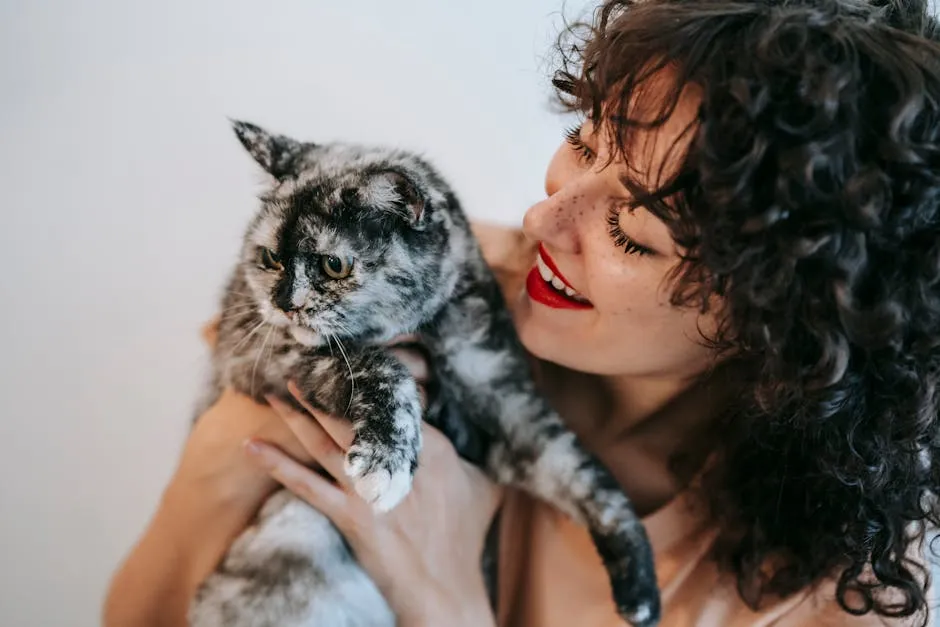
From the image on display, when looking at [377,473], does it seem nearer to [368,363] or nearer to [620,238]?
[368,363]

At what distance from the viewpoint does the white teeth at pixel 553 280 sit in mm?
1013

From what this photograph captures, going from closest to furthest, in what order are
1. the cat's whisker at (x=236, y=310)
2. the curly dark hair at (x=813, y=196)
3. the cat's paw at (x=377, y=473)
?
1. the curly dark hair at (x=813, y=196)
2. the cat's paw at (x=377, y=473)
3. the cat's whisker at (x=236, y=310)

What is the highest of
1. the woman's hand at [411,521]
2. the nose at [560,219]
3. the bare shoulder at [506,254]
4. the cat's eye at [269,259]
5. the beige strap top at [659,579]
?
the cat's eye at [269,259]

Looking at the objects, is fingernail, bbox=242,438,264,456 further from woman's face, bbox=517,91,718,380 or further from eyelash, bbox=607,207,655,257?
eyelash, bbox=607,207,655,257

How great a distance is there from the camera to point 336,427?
2.94 ft

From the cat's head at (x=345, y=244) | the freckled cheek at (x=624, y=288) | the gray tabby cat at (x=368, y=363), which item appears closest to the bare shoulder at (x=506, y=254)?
the gray tabby cat at (x=368, y=363)

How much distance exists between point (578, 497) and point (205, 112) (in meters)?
1.00

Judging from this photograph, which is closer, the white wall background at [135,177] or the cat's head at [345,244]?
the cat's head at [345,244]

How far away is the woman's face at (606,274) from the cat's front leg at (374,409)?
0.23 m

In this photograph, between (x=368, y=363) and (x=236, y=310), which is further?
(x=236, y=310)

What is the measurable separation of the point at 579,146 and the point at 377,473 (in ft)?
1.72

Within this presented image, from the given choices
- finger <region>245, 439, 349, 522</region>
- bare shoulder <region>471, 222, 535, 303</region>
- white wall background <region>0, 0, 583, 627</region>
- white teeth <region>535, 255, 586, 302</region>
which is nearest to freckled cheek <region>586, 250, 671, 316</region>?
white teeth <region>535, 255, 586, 302</region>

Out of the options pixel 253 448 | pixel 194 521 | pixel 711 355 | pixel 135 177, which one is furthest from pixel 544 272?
pixel 135 177

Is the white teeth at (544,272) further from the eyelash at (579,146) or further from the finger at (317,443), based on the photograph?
the finger at (317,443)
